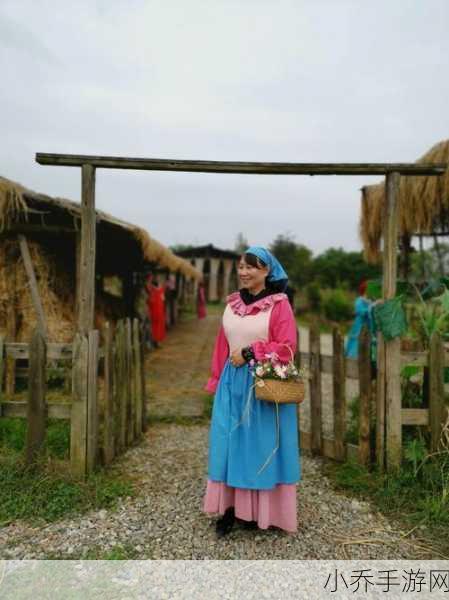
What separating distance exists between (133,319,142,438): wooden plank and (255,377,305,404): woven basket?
2133 mm

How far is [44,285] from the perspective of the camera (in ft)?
20.5

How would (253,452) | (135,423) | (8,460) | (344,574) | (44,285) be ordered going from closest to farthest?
1. (344,574)
2. (253,452)
3. (8,460)
4. (135,423)
5. (44,285)

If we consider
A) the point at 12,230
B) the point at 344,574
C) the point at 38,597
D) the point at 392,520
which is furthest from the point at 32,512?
the point at 12,230

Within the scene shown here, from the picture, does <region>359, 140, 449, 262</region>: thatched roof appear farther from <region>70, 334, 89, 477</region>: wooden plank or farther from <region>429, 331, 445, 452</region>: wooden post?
<region>70, 334, 89, 477</region>: wooden plank

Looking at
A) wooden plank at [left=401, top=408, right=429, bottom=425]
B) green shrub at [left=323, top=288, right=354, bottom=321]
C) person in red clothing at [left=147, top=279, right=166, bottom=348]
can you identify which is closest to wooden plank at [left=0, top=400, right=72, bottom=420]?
wooden plank at [left=401, top=408, right=429, bottom=425]

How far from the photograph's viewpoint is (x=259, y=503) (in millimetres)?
2676

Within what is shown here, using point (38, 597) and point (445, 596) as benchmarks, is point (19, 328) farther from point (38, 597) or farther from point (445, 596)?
point (445, 596)

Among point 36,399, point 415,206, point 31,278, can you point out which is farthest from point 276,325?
point 31,278

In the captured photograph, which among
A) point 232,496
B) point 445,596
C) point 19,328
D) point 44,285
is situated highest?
point 44,285

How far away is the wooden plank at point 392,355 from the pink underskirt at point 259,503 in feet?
3.83

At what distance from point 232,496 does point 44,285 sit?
4647mm

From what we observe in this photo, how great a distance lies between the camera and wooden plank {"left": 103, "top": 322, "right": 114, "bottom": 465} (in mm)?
3641

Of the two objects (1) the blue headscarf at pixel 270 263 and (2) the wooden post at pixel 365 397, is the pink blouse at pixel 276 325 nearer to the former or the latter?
(1) the blue headscarf at pixel 270 263

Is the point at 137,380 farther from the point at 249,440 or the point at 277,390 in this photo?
the point at 277,390
